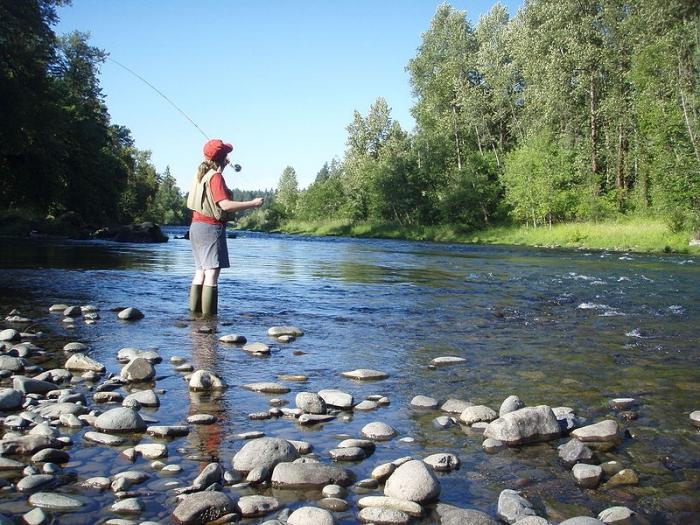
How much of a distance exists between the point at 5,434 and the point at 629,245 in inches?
1437

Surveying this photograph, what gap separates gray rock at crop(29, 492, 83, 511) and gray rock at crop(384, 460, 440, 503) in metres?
1.75

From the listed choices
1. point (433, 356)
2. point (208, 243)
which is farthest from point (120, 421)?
point (208, 243)

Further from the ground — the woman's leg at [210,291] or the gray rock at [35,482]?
the woman's leg at [210,291]

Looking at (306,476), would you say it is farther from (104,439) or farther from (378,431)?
(104,439)

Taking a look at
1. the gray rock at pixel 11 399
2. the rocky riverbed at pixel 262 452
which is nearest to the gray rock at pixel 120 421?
the rocky riverbed at pixel 262 452

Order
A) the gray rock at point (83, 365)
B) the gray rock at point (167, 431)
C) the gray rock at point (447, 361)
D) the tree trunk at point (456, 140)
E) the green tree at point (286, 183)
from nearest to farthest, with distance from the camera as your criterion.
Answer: the gray rock at point (167, 431), the gray rock at point (83, 365), the gray rock at point (447, 361), the tree trunk at point (456, 140), the green tree at point (286, 183)

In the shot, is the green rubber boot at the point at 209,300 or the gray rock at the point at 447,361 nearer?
the gray rock at the point at 447,361

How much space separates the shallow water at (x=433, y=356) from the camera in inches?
155

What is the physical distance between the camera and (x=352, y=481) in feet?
12.7

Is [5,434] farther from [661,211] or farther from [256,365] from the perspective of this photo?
[661,211]

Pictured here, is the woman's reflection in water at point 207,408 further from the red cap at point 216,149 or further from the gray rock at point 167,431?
the red cap at point 216,149

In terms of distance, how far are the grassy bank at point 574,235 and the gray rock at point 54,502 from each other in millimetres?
34098

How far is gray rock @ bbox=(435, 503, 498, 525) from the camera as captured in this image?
130 inches

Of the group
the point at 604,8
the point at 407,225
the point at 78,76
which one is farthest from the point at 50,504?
the point at 78,76
